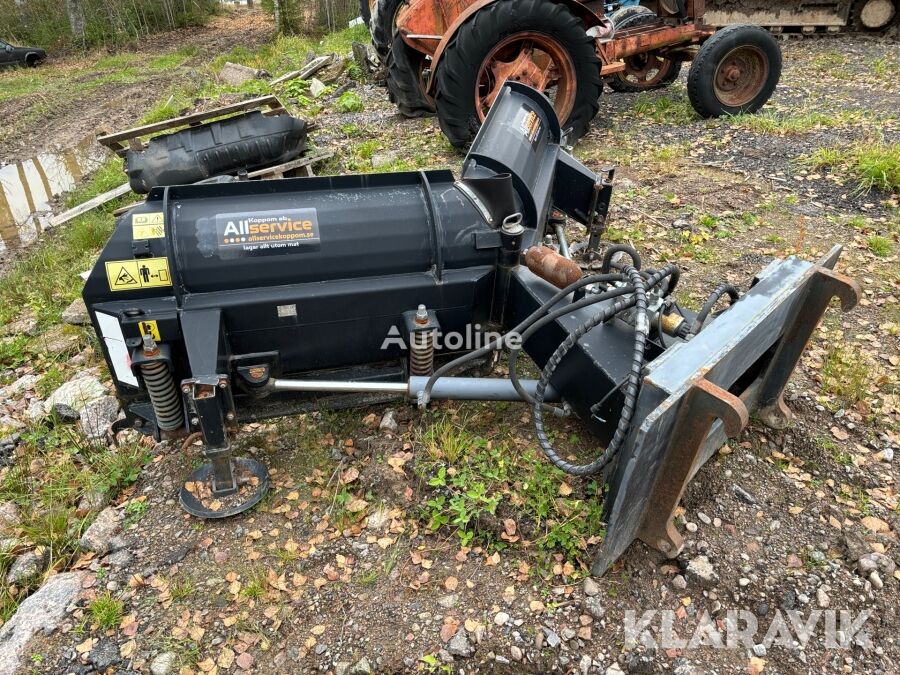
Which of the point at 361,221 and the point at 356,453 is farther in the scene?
the point at 356,453

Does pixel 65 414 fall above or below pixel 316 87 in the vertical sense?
below

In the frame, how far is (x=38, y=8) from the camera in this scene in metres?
18.9

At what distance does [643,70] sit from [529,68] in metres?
3.11

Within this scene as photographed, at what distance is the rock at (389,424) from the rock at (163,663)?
1366mm

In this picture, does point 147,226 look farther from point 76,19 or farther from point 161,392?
point 76,19

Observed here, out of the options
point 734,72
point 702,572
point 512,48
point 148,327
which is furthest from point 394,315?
point 734,72

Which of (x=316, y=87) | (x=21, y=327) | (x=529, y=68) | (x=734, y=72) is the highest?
(x=529, y=68)

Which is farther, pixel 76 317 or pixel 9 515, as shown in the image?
pixel 76 317

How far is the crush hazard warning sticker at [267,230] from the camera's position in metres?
2.67

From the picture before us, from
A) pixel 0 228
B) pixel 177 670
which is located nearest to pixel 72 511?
pixel 177 670

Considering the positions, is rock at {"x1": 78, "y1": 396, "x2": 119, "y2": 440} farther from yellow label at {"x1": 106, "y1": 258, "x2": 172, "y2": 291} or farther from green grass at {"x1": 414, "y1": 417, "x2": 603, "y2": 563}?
green grass at {"x1": 414, "y1": 417, "x2": 603, "y2": 563}

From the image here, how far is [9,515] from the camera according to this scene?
3.05 m

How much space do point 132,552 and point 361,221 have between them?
1791 mm

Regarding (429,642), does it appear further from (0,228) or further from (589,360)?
(0,228)
